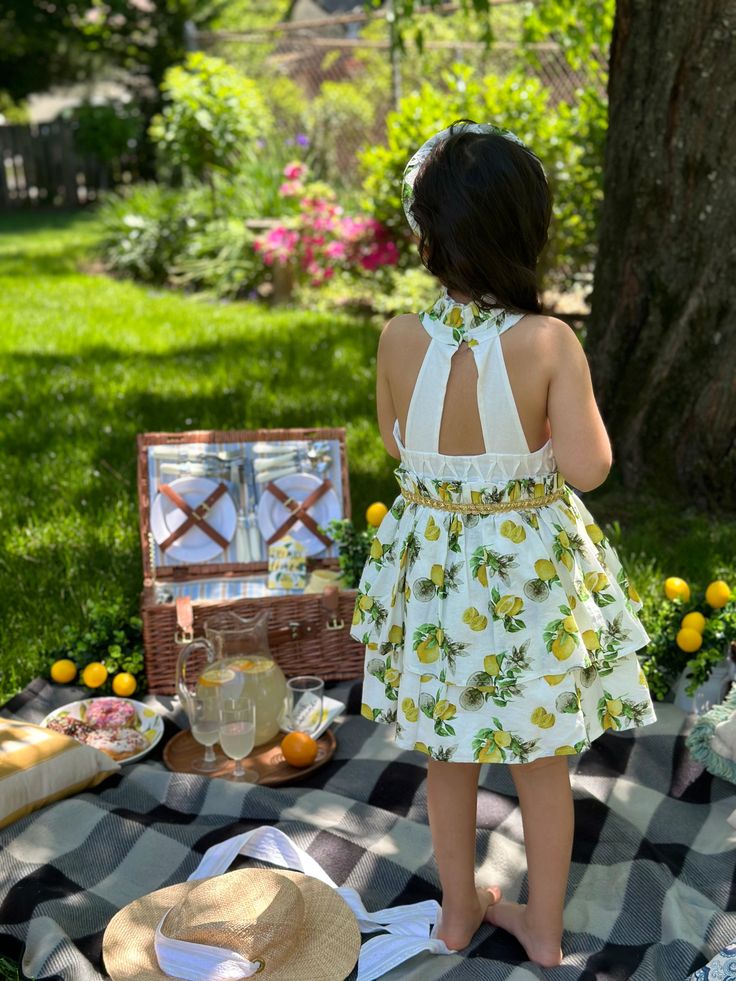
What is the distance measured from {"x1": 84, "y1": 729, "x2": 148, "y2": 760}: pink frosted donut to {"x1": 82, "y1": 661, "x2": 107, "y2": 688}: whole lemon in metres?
0.25

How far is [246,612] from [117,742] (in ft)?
1.75

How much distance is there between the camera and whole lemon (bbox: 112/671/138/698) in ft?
10.5

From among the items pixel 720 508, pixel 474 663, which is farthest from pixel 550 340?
pixel 720 508

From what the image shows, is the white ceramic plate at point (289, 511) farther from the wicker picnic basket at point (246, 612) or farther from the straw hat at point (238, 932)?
the straw hat at point (238, 932)

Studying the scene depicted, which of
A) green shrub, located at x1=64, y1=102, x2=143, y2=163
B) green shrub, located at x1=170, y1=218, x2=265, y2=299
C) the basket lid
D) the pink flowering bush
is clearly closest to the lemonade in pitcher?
the basket lid

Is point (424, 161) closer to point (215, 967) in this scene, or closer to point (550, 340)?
point (550, 340)

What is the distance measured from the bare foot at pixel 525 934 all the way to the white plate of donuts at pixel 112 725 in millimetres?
1102

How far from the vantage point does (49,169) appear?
636 inches

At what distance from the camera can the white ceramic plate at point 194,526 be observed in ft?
11.3

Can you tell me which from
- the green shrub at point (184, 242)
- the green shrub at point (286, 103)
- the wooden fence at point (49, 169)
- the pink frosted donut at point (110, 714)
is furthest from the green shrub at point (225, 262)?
the wooden fence at point (49, 169)

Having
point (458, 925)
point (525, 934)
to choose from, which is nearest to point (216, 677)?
point (458, 925)

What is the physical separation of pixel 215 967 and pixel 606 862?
98 centimetres

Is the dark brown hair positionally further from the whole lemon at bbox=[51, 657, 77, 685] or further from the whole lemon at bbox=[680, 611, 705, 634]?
the whole lemon at bbox=[51, 657, 77, 685]

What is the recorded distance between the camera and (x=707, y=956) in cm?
222
